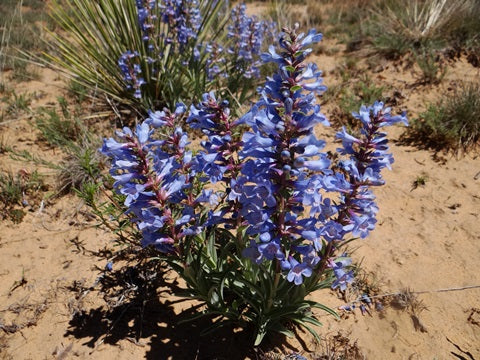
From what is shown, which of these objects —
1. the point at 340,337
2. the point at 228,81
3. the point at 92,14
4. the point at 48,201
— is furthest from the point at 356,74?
the point at 48,201

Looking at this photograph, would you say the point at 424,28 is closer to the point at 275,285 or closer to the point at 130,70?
the point at 130,70

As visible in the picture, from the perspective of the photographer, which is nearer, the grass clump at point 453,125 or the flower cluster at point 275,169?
the flower cluster at point 275,169

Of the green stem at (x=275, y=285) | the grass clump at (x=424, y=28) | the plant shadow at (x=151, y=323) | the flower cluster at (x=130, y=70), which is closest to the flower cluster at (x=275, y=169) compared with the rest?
the green stem at (x=275, y=285)

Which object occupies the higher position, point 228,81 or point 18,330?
point 228,81

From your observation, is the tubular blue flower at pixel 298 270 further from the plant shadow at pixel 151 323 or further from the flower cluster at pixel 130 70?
the flower cluster at pixel 130 70

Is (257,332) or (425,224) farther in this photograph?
(425,224)

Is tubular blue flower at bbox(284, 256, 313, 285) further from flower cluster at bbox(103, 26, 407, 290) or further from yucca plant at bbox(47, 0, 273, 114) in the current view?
yucca plant at bbox(47, 0, 273, 114)

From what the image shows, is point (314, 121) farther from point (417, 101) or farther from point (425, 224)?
point (417, 101)
